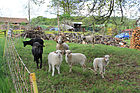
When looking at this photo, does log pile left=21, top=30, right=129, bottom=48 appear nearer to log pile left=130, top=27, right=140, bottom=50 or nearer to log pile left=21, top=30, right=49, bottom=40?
log pile left=21, top=30, right=49, bottom=40

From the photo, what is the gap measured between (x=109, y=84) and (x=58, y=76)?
1.88m

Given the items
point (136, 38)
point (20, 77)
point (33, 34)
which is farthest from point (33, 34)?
point (20, 77)

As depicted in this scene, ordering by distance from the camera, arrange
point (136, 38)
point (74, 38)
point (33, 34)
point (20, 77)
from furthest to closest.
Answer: point (74, 38)
point (33, 34)
point (136, 38)
point (20, 77)

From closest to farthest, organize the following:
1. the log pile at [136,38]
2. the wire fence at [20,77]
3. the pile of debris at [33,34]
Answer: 1. the wire fence at [20,77]
2. the log pile at [136,38]
3. the pile of debris at [33,34]

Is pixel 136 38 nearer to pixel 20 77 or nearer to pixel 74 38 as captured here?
pixel 74 38

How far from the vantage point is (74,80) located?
190 inches

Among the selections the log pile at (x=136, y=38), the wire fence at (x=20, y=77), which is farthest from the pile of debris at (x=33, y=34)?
the wire fence at (x=20, y=77)

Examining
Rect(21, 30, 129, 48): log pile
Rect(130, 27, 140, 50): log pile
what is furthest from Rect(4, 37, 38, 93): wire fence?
Rect(21, 30, 129, 48): log pile

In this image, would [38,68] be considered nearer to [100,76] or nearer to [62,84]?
[62,84]

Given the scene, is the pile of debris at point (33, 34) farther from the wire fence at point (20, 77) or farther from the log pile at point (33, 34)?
the wire fence at point (20, 77)

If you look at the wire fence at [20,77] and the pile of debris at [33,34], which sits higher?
the pile of debris at [33,34]

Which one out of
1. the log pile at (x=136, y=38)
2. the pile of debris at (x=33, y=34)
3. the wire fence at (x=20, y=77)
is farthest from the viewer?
the pile of debris at (x=33, y=34)

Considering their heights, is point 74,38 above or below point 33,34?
below

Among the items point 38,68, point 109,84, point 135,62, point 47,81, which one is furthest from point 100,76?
point 135,62
